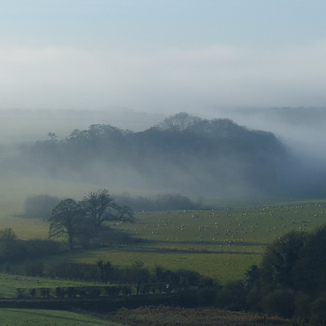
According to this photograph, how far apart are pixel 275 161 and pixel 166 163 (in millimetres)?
34098

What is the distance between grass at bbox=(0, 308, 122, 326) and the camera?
120 feet

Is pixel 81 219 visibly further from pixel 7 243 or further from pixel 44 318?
pixel 44 318

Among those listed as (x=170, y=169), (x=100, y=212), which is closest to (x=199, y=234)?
(x=100, y=212)

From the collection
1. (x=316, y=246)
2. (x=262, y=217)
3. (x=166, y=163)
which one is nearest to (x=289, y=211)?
(x=262, y=217)

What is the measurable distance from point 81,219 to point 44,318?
113 feet

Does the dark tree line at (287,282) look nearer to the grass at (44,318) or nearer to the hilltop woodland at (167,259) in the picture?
the hilltop woodland at (167,259)

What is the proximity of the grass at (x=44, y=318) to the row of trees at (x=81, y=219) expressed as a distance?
2600 cm

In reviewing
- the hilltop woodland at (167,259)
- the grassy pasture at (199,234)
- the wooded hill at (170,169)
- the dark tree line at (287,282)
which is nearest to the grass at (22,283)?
the hilltop woodland at (167,259)

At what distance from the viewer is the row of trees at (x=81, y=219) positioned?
2766 inches

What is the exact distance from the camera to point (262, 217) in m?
86.0

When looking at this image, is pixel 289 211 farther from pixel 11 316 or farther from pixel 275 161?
pixel 275 161

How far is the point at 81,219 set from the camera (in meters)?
72.9

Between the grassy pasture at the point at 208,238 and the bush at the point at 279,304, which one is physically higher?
the grassy pasture at the point at 208,238

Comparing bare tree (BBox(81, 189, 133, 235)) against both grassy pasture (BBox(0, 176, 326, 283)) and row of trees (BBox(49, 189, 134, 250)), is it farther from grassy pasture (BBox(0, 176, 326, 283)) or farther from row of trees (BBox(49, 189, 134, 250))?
grassy pasture (BBox(0, 176, 326, 283))
